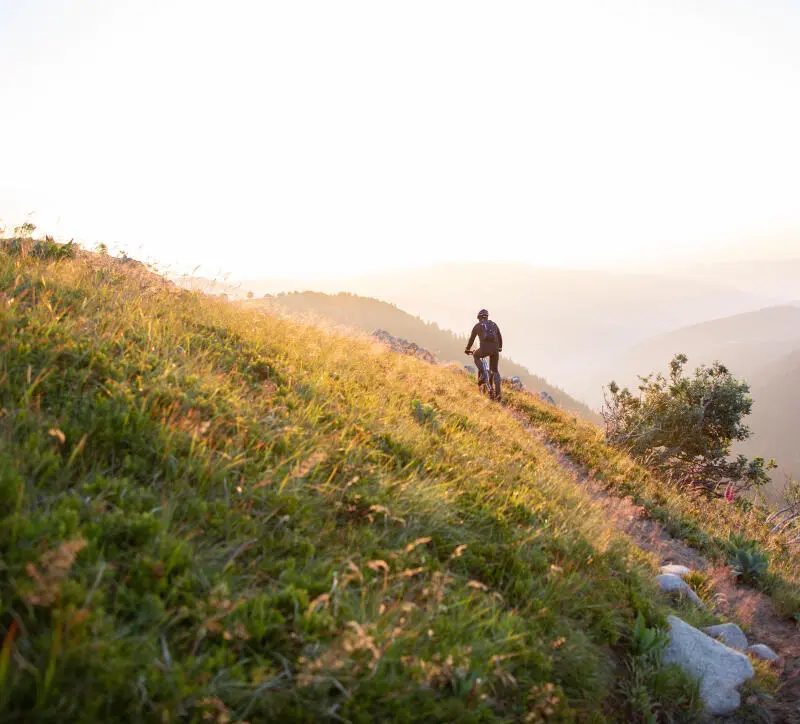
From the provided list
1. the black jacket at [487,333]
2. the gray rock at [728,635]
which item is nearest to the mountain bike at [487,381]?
the black jacket at [487,333]

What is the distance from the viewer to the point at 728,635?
15.5 ft

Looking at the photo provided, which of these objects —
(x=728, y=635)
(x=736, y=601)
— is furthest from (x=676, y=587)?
(x=736, y=601)

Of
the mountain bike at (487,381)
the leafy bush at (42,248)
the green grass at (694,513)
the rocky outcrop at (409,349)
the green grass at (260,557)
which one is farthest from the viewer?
the rocky outcrop at (409,349)

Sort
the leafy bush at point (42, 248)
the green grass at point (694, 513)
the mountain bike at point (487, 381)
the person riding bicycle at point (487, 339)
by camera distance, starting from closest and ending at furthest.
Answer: the leafy bush at point (42, 248) → the green grass at point (694, 513) → the person riding bicycle at point (487, 339) → the mountain bike at point (487, 381)

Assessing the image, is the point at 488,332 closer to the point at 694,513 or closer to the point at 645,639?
the point at 694,513

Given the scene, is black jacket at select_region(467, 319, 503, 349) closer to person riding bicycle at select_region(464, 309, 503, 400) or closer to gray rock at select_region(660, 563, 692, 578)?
person riding bicycle at select_region(464, 309, 503, 400)

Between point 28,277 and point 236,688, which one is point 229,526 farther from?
point 28,277

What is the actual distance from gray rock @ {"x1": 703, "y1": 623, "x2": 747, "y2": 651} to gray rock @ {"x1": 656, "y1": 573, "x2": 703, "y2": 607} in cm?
44

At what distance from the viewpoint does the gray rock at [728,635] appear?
4.66 meters

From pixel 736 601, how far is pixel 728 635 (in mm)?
2056

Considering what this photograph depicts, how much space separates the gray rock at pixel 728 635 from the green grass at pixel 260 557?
773mm

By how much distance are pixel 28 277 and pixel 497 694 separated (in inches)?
249

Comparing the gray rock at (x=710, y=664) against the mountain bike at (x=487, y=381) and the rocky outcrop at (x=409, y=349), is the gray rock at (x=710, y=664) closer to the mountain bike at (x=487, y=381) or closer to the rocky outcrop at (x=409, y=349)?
the mountain bike at (x=487, y=381)

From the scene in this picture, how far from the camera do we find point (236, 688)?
7.18 feet
